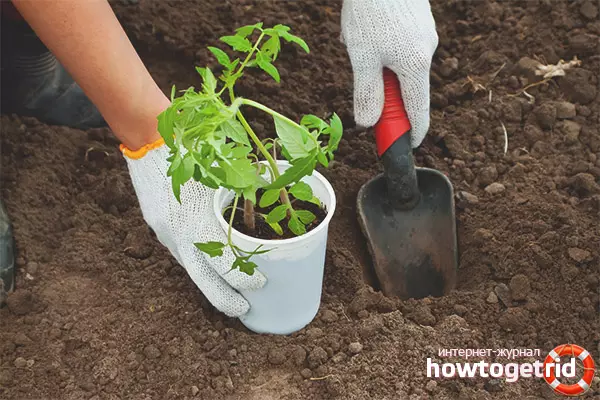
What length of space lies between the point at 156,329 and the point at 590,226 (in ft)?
3.39

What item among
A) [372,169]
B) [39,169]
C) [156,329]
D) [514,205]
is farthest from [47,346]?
[514,205]

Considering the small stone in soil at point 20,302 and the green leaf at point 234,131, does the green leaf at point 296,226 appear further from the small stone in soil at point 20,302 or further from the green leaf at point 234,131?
the small stone in soil at point 20,302

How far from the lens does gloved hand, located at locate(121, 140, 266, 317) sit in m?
1.48

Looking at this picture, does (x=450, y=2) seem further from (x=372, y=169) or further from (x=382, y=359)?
(x=382, y=359)

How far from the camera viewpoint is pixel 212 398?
1504 mm

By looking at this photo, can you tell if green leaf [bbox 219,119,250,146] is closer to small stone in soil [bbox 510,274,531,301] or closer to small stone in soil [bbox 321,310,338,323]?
small stone in soil [bbox 321,310,338,323]

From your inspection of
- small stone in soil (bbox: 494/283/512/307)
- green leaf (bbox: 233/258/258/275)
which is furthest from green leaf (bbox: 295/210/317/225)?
small stone in soil (bbox: 494/283/512/307)

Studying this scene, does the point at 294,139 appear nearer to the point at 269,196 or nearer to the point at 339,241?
the point at 269,196

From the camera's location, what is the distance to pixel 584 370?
5.00 ft

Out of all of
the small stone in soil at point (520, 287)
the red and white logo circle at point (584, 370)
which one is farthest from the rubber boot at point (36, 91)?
the red and white logo circle at point (584, 370)

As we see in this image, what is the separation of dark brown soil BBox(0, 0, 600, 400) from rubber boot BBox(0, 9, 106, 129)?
0.09 meters

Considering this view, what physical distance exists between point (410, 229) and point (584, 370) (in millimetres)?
539

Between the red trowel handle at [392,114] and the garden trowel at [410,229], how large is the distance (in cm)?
8

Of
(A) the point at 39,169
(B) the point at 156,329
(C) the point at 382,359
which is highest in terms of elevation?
(A) the point at 39,169
